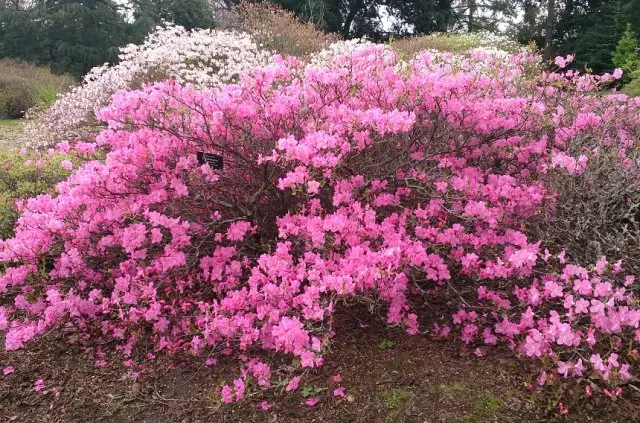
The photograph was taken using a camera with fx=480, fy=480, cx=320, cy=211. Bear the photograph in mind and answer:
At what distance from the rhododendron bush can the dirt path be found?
0.46ft

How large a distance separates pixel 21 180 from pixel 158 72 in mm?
5245

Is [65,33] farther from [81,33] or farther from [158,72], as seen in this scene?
[158,72]

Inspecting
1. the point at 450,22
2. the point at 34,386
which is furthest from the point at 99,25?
the point at 34,386

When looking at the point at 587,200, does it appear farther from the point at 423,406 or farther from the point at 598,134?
the point at 423,406

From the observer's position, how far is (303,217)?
271 centimetres

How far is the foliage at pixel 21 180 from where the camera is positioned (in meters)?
4.19

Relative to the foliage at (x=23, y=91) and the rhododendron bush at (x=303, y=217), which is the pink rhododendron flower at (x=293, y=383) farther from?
the foliage at (x=23, y=91)

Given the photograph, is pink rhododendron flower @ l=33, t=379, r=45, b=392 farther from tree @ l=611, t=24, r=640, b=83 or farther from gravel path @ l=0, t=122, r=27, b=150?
tree @ l=611, t=24, r=640, b=83

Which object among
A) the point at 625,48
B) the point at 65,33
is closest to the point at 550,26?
the point at 625,48

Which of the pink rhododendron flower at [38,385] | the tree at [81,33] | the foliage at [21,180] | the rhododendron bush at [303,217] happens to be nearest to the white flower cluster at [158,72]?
the foliage at [21,180]

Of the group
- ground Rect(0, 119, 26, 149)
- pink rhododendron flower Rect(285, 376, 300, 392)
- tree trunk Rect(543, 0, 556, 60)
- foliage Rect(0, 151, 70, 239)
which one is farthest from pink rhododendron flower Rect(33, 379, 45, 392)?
tree trunk Rect(543, 0, 556, 60)

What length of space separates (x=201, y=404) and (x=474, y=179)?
6.87 ft

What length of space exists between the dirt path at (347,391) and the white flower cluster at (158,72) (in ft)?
23.6

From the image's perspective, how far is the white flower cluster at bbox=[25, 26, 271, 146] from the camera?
9305 millimetres
